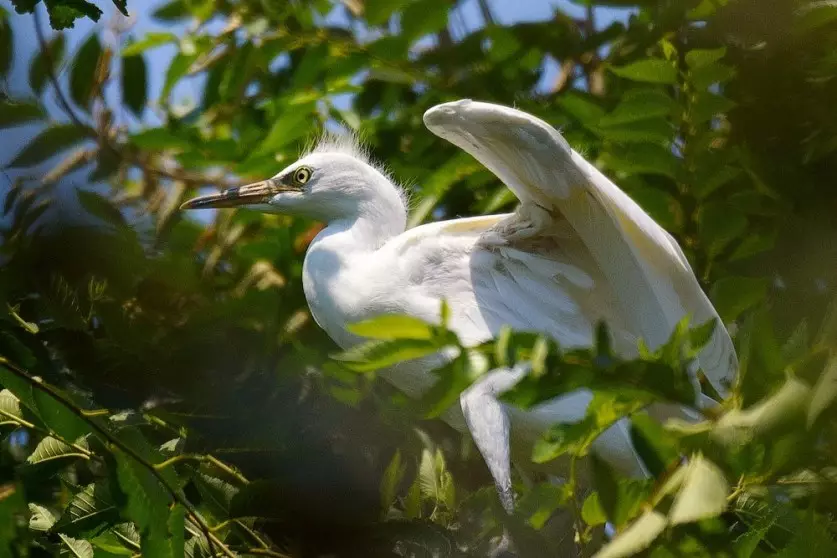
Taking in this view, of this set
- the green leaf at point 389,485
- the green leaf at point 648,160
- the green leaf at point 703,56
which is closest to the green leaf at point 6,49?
the green leaf at point 389,485

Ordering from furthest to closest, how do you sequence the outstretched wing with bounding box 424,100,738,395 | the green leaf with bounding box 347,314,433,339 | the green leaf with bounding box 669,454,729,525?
the outstretched wing with bounding box 424,100,738,395 → the green leaf with bounding box 347,314,433,339 → the green leaf with bounding box 669,454,729,525

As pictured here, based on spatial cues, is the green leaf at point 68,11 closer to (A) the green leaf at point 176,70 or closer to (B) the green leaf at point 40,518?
(B) the green leaf at point 40,518

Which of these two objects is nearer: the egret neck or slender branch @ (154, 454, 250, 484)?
slender branch @ (154, 454, 250, 484)

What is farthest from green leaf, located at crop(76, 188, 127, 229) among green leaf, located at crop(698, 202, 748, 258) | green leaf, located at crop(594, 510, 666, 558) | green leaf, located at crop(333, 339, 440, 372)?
green leaf, located at crop(594, 510, 666, 558)

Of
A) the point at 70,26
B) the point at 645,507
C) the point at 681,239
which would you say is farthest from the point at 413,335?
the point at 681,239

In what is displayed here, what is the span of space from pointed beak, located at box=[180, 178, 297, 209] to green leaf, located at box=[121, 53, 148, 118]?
30 centimetres

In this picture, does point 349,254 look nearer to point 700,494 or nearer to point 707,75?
point 707,75

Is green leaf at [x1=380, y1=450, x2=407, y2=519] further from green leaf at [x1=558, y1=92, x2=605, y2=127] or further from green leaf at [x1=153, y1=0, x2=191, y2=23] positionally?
green leaf at [x1=153, y1=0, x2=191, y2=23]

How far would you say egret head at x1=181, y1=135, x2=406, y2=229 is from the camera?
8.60 feet

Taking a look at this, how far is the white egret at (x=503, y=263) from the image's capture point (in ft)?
6.56

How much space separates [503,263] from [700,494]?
1465 millimetres

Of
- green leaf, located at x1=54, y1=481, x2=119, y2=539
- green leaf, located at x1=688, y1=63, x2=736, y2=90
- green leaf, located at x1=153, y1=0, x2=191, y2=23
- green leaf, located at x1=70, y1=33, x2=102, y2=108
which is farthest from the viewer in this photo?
green leaf, located at x1=153, y1=0, x2=191, y2=23

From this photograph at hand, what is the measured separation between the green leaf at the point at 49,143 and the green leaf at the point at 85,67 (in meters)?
0.10

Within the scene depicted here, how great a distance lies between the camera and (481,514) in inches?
84.4
